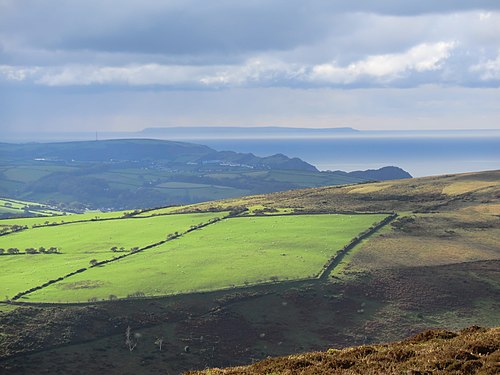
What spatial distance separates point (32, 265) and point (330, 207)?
197 ft

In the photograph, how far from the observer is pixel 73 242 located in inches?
4218

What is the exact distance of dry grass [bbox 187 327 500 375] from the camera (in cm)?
2073

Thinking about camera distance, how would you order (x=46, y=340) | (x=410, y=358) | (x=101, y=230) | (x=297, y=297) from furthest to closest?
(x=101, y=230) → (x=297, y=297) → (x=46, y=340) → (x=410, y=358)

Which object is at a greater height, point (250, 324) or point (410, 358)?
point (410, 358)

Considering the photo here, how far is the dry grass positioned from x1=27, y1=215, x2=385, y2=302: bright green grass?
51119 mm

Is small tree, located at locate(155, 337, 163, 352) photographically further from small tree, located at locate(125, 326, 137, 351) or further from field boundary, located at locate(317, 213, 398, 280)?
field boundary, located at locate(317, 213, 398, 280)

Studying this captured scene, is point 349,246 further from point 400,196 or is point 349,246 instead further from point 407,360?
point 407,360

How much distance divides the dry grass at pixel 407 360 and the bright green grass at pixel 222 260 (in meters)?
51.1

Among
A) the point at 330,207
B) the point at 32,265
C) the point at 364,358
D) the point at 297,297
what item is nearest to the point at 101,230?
the point at 32,265

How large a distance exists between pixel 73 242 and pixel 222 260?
32.5 m

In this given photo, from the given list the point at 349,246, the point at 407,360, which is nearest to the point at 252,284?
the point at 349,246

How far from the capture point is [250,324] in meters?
68.6

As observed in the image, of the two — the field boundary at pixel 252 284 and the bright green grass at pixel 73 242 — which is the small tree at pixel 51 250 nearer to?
the bright green grass at pixel 73 242

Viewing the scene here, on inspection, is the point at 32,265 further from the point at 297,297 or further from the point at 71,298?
the point at 297,297
